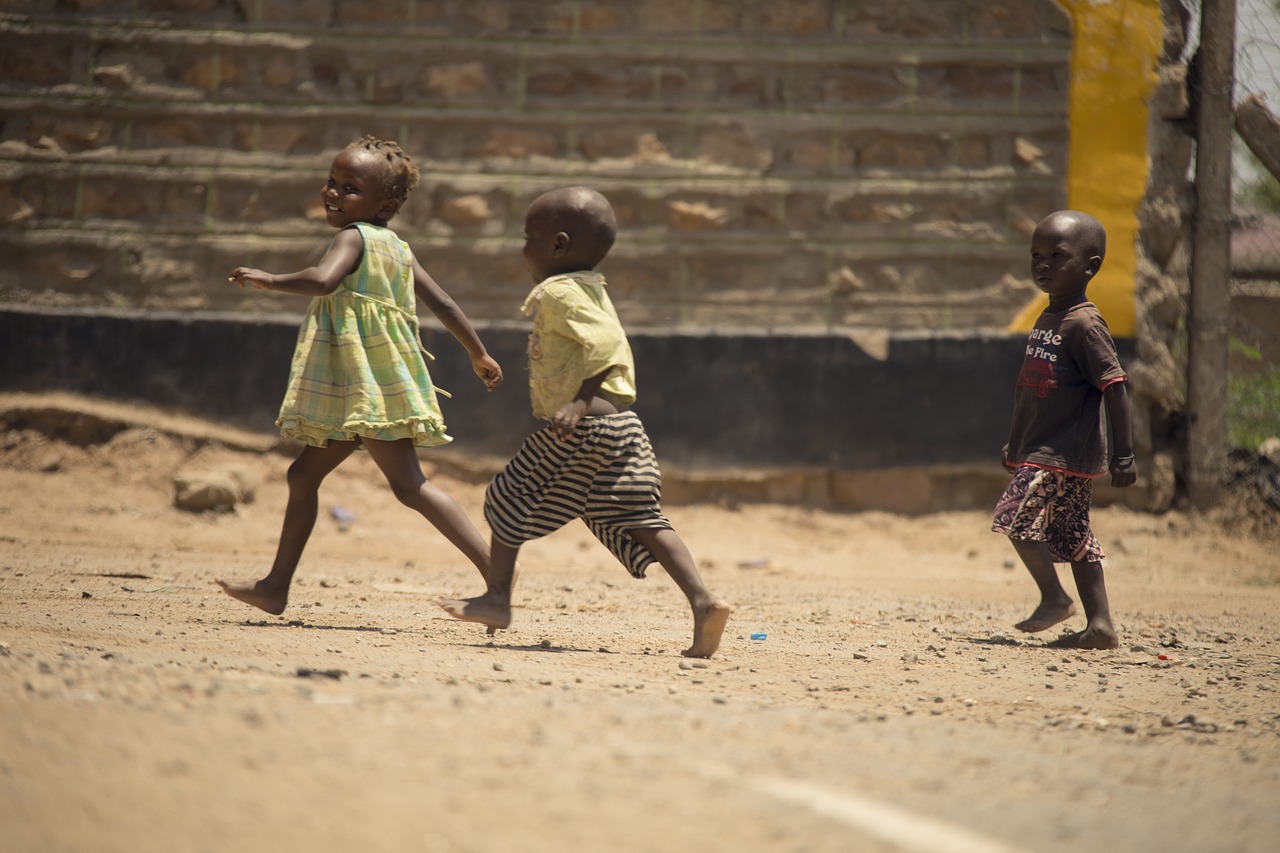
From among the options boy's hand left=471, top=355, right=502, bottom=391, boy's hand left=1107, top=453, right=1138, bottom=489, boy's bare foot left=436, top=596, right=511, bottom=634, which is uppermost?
boy's hand left=471, top=355, right=502, bottom=391

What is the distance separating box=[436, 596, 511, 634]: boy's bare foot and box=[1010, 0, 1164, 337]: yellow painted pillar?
391cm

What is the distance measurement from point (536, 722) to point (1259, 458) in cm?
550

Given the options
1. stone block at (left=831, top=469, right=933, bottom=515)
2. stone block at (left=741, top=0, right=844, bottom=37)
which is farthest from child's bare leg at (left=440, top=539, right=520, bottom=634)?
stone block at (left=741, top=0, right=844, bottom=37)

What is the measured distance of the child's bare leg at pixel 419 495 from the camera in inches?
148

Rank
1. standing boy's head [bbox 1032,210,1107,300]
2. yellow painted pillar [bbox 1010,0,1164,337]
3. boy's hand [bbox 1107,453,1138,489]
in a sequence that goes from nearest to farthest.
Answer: boy's hand [bbox 1107,453,1138,489], standing boy's head [bbox 1032,210,1107,300], yellow painted pillar [bbox 1010,0,1164,337]

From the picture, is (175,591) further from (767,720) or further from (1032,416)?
(1032,416)

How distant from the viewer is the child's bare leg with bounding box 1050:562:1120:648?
392 cm

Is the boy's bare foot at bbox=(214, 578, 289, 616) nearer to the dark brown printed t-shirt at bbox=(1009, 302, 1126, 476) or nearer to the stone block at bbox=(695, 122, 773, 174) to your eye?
the dark brown printed t-shirt at bbox=(1009, 302, 1126, 476)

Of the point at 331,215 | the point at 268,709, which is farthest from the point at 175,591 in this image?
the point at 268,709

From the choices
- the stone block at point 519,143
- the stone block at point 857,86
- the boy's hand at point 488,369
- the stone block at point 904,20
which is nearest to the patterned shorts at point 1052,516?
the boy's hand at point 488,369

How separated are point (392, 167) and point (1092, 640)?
287 cm

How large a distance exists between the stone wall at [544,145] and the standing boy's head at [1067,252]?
221 centimetres

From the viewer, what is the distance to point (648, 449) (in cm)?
354

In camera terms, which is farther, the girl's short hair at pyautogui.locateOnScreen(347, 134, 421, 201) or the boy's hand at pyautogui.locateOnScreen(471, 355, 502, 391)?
the boy's hand at pyautogui.locateOnScreen(471, 355, 502, 391)
